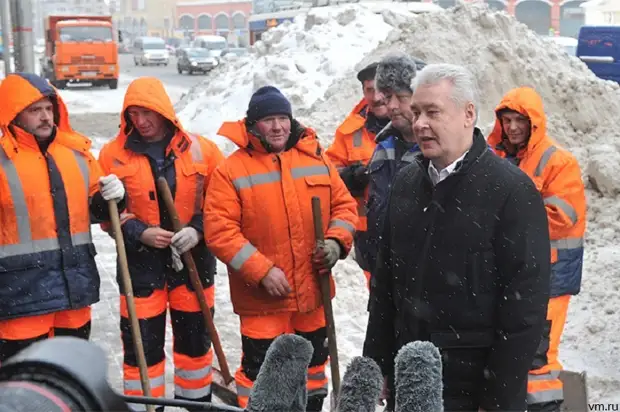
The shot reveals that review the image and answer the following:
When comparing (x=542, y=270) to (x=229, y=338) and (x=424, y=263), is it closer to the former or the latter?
(x=424, y=263)

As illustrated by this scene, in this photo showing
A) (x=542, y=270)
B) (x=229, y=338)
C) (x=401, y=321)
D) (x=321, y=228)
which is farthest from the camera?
(x=229, y=338)

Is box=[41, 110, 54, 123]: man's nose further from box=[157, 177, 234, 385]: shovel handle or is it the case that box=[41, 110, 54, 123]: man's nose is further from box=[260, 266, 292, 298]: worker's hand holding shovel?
box=[260, 266, 292, 298]: worker's hand holding shovel

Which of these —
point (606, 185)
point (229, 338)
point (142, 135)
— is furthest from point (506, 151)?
point (606, 185)

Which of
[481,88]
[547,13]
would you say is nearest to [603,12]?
[547,13]

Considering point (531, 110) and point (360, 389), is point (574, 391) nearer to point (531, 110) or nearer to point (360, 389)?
point (531, 110)

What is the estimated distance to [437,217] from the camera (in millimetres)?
2992

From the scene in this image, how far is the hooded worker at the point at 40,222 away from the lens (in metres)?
4.27

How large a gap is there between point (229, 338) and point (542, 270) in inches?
159

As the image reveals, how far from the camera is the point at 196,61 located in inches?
1726

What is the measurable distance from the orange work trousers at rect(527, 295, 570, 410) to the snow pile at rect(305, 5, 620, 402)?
3.41ft

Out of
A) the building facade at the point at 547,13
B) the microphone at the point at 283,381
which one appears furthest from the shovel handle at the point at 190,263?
the building facade at the point at 547,13

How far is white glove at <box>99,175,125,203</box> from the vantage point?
4410 mm

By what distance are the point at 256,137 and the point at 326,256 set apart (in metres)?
0.69

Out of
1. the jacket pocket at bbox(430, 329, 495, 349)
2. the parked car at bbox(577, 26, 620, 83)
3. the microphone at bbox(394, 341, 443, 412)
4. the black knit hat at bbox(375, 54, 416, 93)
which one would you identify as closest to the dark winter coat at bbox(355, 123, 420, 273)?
the black knit hat at bbox(375, 54, 416, 93)
